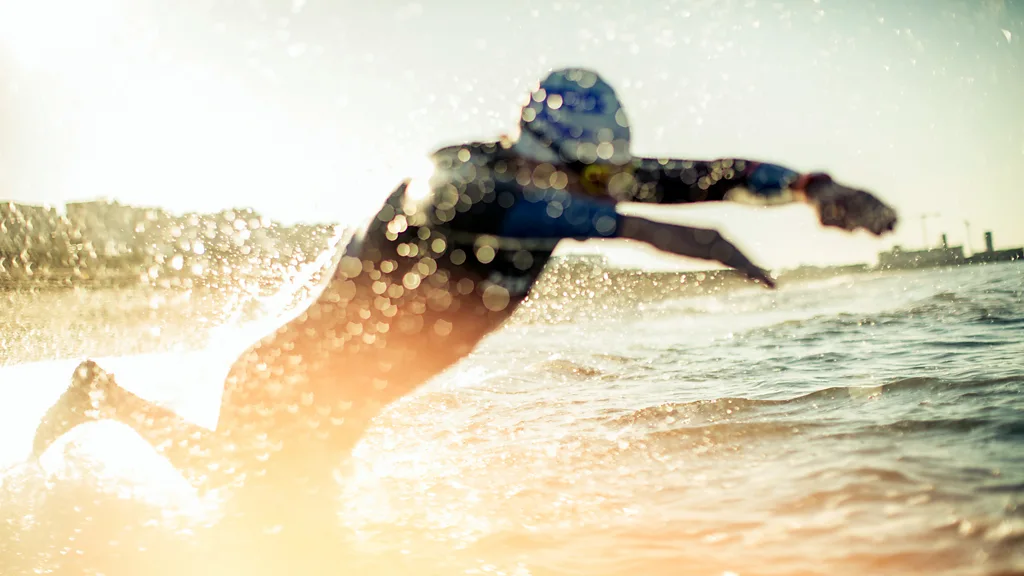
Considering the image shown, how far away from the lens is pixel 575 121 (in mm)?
2496

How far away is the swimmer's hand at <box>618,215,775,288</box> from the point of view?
79.5 inches

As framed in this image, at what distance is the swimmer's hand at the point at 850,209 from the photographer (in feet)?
6.66

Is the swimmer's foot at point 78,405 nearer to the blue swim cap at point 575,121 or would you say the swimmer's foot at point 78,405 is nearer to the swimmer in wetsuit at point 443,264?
the swimmer in wetsuit at point 443,264

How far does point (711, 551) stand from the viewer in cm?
191

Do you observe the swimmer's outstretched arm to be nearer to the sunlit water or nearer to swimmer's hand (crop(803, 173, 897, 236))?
swimmer's hand (crop(803, 173, 897, 236))

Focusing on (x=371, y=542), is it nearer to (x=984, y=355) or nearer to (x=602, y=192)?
(x=602, y=192)

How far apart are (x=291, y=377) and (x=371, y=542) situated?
76cm

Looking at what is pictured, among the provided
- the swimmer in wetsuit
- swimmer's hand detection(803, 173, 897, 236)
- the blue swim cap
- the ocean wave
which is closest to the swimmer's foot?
the swimmer in wetsuit

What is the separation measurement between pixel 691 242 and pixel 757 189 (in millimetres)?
360

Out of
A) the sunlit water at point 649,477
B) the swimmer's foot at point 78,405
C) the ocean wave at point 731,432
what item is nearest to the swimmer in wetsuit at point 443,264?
the sunlit water at point 649,477

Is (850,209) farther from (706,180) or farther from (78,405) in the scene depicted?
(78,405)

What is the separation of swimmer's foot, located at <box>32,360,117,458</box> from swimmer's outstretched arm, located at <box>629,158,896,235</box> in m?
2.99

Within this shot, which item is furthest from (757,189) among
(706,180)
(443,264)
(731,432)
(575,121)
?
(731,432)

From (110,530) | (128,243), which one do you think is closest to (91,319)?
(128,243)
